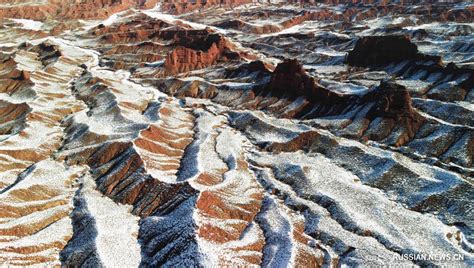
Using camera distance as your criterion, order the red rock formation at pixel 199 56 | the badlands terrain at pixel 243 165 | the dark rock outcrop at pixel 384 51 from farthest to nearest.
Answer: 1. the red rock formation at pixel 199 56
2. the dark rock outcrop at pixel 384 51
3. the badlands terrain at pixel 243 165

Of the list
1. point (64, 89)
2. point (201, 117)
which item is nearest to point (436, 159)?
point (201, 117)

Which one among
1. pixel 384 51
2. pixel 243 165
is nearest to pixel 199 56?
pixel 384 51

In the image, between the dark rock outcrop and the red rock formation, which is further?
the red rock formation

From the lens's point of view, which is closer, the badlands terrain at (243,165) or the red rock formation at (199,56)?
the badlands terrain at (243,165)

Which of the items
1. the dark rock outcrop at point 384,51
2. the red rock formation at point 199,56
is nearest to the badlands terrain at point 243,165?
the dark rock outcrop at point 384,51

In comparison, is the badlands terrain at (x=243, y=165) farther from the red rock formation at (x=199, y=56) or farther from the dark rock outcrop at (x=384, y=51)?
the red rock formation at (x=199, y=56)

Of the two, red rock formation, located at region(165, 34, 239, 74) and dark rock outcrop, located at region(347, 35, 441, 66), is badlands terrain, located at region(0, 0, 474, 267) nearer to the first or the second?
dark rock outcrop, located at region(347, 35, 441, 66)

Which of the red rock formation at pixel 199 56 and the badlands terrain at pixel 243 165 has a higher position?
the badlands terrain at pixel 243 165

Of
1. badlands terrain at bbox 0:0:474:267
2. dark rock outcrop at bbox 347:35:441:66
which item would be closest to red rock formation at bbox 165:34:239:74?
badlands terrain at bbox 0:0:474:267
